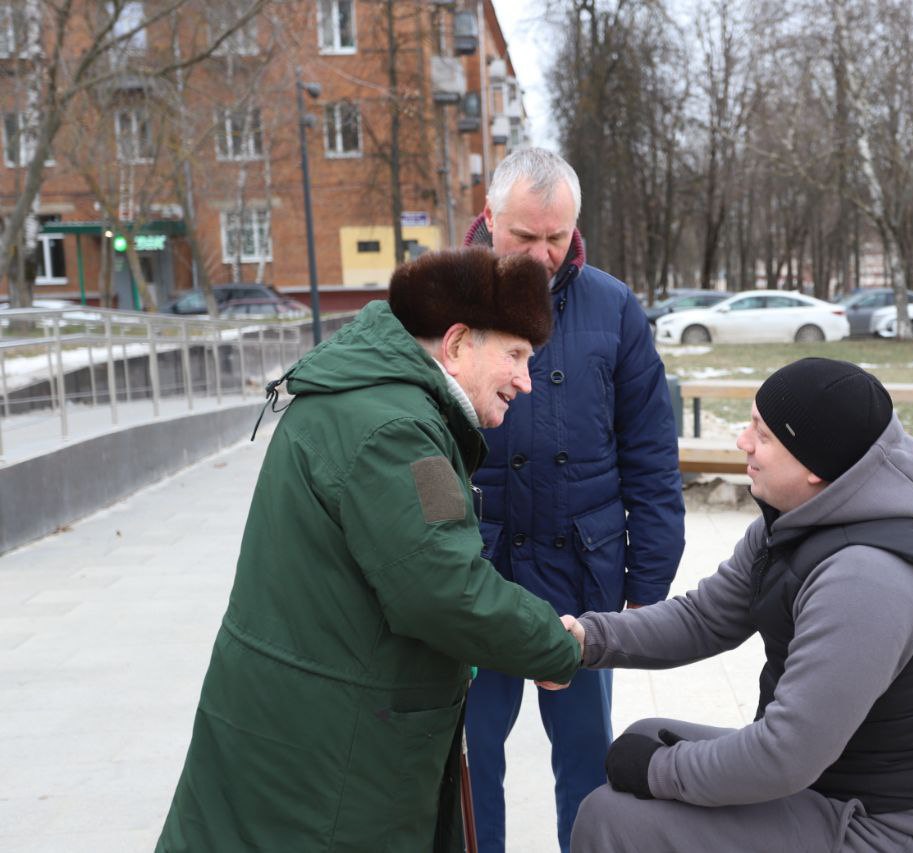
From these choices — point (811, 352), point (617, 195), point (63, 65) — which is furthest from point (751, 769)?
point (617, 195)

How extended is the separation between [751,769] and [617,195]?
36.5 metres

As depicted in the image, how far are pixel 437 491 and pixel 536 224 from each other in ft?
3.76

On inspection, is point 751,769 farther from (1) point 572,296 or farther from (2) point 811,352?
(2) point 811,352

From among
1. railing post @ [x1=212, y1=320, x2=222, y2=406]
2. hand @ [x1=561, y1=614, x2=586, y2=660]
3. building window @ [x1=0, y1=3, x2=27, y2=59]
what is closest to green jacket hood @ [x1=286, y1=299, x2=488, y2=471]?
hand @ [x1=561, y1=614, x2=586, y2=660]

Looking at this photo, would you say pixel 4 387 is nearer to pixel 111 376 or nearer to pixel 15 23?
pixel 111 376

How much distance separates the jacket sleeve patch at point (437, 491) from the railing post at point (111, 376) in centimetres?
840

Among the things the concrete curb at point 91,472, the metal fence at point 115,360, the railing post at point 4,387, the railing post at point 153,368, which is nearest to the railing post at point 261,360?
the metal fence at point 115,360

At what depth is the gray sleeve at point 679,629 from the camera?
8.11 feet

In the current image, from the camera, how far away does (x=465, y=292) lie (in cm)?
205

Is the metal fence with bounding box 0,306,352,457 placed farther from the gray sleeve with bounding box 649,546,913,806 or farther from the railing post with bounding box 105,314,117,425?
the gray sleeve with bounding box 649,546,913,806

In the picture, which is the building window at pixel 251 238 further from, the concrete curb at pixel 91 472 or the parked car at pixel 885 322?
the concrete curb at pixel 91 472

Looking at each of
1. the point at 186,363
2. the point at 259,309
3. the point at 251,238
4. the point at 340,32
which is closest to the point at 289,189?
the point at 251,238

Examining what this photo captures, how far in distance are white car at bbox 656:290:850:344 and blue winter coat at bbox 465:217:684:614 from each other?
2309cm

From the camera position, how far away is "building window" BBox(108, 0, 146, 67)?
14.6 m
